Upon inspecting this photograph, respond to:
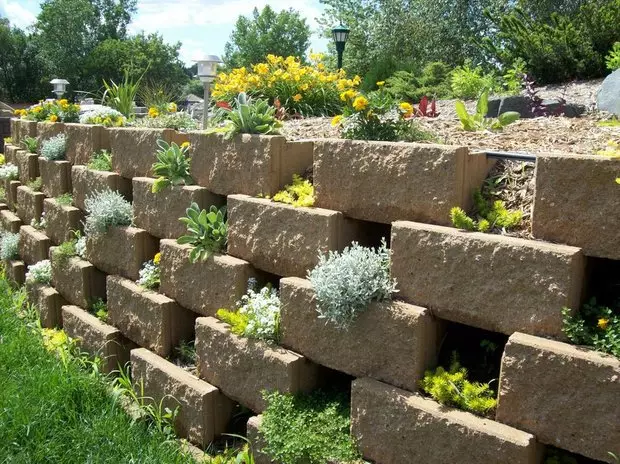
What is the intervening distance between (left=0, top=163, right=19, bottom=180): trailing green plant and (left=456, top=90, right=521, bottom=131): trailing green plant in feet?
17.6

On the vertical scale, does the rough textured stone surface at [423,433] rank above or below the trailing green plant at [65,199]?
below

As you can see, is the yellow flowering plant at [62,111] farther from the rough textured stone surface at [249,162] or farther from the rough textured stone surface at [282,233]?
the rough textured stone surface at [282,233]

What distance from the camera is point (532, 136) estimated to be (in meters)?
3.46

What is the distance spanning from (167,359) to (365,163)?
6.29 feet

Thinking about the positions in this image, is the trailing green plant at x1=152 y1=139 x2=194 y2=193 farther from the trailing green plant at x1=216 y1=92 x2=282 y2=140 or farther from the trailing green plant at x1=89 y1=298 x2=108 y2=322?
the trailing green plant at x1=89 y1=298 x2=108 y2=322

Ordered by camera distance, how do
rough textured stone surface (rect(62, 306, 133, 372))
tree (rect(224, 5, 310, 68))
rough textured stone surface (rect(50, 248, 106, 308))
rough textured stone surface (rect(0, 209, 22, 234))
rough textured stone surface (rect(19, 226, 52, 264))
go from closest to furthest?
rough textured stone surface (rect(62, 306, 133, 372)) < rough textured stone surface (rect(50, 248, 106, 308)) < rough textured stone surface (rect(19, 226, 52, 264)) < rough textured stone surface (rect(0, 209, 22, 234)) < tree (rect(224, 5, 310, 68))

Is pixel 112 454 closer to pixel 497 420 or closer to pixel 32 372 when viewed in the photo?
pixel 32 372

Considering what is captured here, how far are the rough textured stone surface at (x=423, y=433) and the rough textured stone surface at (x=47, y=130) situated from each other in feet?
14.6

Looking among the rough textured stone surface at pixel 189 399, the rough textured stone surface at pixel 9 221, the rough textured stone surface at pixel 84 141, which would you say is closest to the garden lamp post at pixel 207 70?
the rough textured stone surface at pixel 84 141

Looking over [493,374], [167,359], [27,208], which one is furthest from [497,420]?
[27,208]

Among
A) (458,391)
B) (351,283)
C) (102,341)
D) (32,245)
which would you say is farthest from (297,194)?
(32,245)

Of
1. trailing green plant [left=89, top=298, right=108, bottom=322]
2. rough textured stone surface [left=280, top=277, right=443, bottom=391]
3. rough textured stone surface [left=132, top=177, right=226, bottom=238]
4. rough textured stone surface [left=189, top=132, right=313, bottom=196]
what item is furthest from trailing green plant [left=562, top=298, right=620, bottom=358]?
trailing green plant [left=89, top=298, right=108, bottom=322]

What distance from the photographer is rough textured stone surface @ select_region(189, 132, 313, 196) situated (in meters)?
3.58

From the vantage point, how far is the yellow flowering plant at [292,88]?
226 inches
